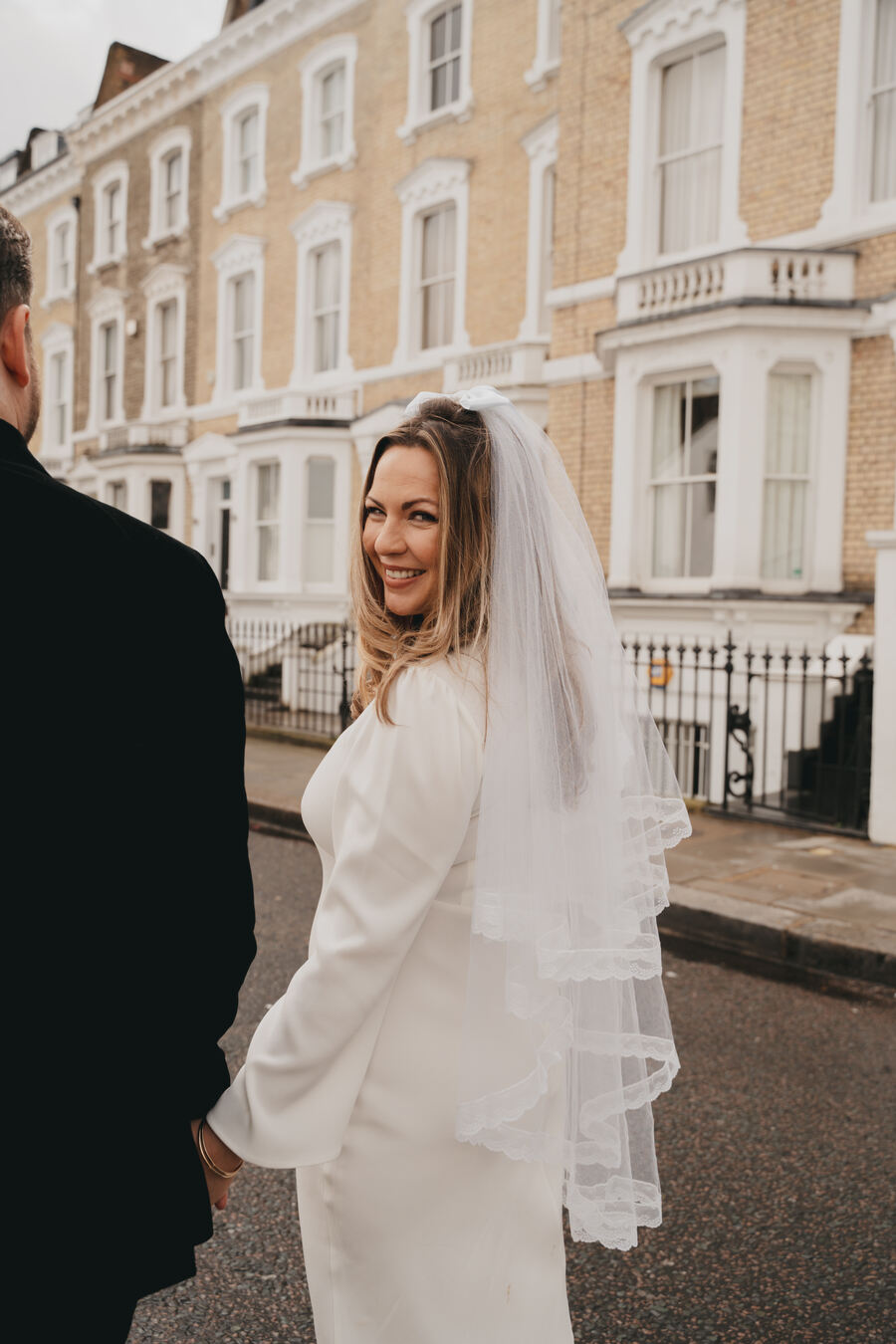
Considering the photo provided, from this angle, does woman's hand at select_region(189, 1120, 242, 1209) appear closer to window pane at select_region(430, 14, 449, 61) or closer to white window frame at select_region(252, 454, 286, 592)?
white window frame at select_region(252, 454, 286, 592)

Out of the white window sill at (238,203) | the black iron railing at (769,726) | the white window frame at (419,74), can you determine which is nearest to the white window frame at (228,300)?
the white window sill at (238,203)

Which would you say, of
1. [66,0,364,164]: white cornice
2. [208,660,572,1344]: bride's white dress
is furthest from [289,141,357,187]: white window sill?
[208,660,572,1344]: bride's white dress

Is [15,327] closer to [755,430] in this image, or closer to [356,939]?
[356,939]

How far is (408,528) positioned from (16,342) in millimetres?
652

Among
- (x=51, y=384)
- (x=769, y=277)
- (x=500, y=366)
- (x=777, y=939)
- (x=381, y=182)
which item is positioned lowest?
(x=777, y=939)

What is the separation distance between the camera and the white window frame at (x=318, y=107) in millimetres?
16453

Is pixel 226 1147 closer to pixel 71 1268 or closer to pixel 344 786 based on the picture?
pixel 71 1268

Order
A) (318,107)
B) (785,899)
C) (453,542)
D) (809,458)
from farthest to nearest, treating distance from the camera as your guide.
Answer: (318,107) → (809,458) → (785,899) → (453,542)

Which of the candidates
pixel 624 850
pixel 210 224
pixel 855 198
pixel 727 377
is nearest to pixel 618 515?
pixel 727 377

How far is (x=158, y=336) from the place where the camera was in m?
21.3

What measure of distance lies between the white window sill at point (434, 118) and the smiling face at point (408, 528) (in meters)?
14.5

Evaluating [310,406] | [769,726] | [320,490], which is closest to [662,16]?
[769,726]

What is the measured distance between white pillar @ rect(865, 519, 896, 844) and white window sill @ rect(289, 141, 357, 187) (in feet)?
39.9

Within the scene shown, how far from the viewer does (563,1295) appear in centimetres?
174
